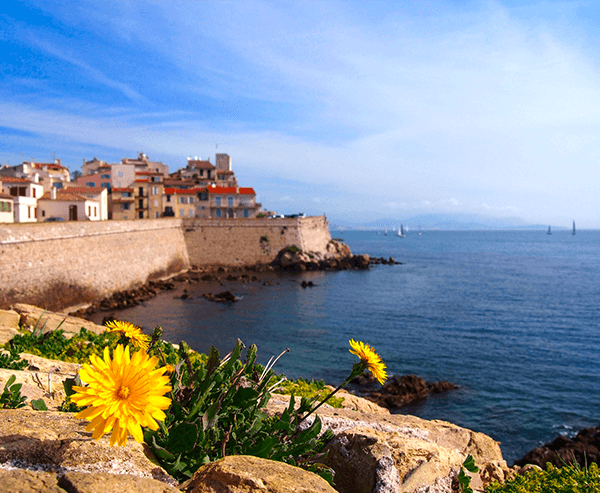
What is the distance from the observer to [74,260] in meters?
29.9

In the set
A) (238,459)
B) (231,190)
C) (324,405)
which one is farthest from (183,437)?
(231,190)

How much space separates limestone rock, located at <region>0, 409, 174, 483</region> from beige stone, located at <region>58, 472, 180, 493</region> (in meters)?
0.13

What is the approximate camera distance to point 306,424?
4.12 metres

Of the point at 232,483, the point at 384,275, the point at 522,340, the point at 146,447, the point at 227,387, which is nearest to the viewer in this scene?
the point at 232,483

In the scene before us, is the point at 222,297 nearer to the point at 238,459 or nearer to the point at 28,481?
the point at 238,459

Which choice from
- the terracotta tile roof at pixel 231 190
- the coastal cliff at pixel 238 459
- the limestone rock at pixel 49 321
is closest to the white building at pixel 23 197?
the terracotta tile roof at pixel 231 190

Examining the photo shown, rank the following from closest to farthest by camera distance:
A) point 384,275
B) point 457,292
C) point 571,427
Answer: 1. point 571,427
2. point 457,292
3. point 384,275

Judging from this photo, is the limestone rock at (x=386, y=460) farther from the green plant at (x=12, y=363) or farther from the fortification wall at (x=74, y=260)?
the fortification wall at (x=74, y=260)

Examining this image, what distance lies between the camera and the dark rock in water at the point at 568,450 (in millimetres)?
12523

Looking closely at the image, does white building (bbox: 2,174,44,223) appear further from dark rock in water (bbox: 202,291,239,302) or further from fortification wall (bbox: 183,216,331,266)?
dark rock in water (bbox: 202,291,239,302)

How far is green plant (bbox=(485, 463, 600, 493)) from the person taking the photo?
3.72m

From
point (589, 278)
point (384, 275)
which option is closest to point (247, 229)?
point (384, 275)

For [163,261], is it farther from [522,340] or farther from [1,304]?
[522,340]

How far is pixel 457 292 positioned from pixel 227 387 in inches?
1662
